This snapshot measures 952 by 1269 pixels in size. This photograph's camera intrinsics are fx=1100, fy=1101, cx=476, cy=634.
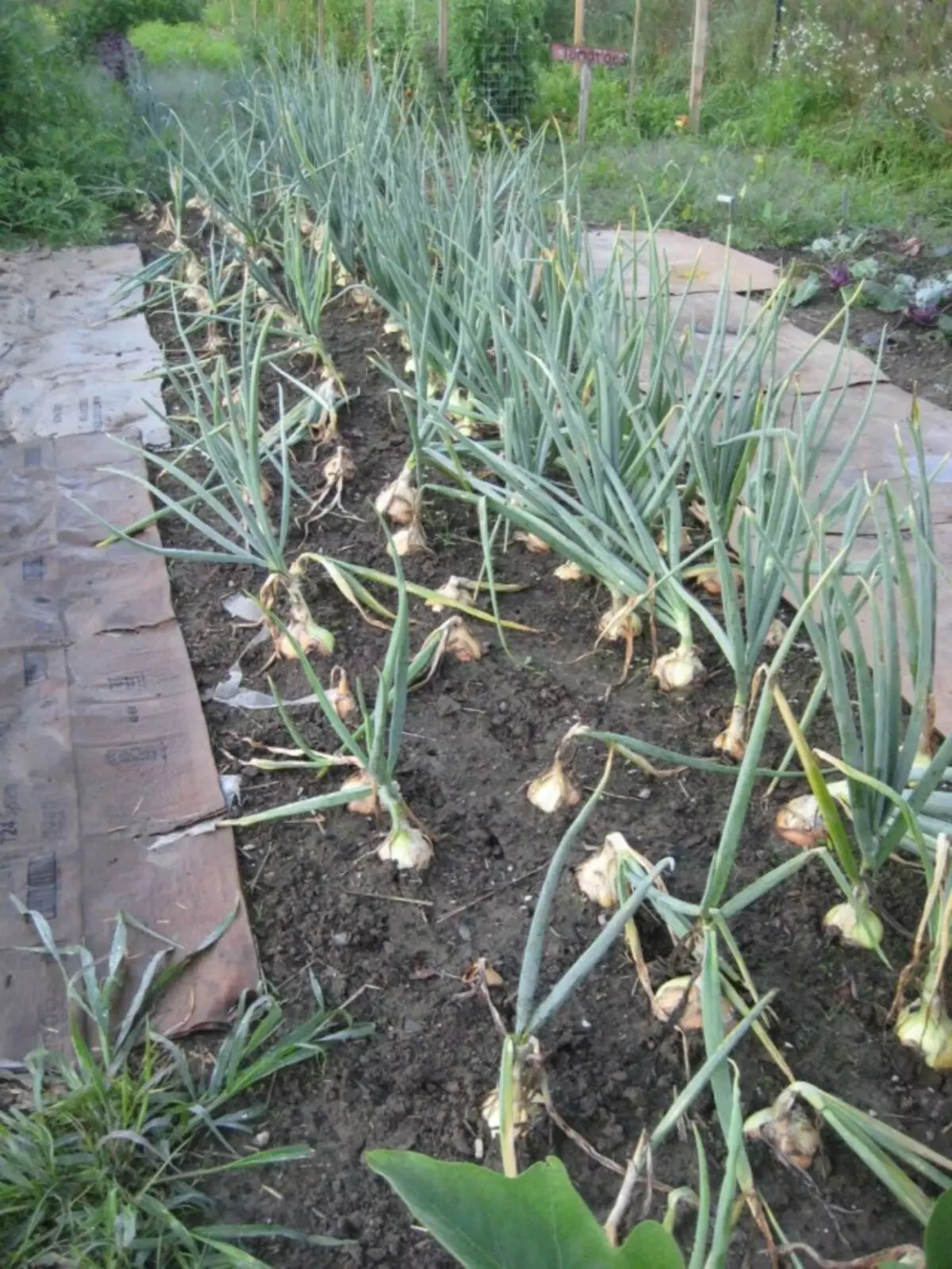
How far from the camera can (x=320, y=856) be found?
1.35 meters

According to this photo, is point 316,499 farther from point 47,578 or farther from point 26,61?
point 26,61

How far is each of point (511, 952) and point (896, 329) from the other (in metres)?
2.49

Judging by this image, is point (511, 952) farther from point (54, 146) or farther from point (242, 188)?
point (54, 146)

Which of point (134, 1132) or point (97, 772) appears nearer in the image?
point (134, 1132)

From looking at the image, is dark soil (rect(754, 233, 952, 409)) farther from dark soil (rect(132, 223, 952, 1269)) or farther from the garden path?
dark soil (rect(132, 223, 952, 1269))

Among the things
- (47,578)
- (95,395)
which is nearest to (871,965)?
(47,578)

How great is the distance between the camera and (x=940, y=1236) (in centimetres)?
63

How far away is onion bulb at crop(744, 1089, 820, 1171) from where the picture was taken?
0.94 meters

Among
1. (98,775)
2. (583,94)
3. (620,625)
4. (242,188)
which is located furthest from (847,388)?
(583,94)

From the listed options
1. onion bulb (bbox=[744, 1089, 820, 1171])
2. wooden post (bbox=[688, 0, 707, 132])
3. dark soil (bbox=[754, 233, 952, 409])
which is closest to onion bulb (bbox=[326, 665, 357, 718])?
onion bulb (bbox=[744, 1089, 820, 1171])

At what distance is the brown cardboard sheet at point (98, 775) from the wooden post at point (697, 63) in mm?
4278

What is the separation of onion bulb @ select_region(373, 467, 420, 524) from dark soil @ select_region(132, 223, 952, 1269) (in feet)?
0.73

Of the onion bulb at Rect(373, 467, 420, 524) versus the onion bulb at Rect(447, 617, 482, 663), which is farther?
the onion bulb at Rect(373, 467, 420, 524)

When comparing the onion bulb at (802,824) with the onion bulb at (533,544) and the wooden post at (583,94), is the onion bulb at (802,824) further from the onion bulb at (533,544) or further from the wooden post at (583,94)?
the wooden post at (583,94)
